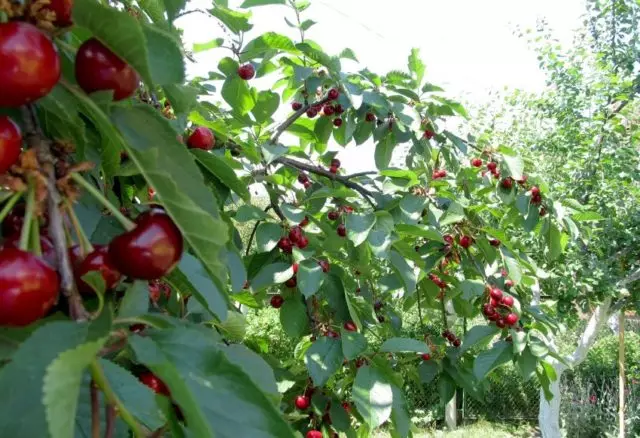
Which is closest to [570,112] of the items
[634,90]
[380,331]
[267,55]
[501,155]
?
[634,90]

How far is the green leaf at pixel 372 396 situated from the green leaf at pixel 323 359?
83 mm

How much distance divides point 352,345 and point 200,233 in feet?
3.88

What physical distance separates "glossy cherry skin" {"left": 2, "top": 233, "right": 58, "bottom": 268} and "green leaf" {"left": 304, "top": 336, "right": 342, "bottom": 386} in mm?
1195

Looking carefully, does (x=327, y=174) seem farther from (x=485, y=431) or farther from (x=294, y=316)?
(x=485, y=431)

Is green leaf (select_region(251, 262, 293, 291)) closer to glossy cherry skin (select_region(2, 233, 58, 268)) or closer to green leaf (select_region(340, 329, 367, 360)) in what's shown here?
green leaf (select_region(340, 329, 367, 360))

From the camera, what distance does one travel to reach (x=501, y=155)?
8.27 feet

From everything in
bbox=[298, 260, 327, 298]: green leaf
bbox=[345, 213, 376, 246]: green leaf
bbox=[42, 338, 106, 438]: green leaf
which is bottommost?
bbox=[298, 260, 327, 298]: green leaf

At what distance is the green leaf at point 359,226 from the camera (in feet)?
5.90

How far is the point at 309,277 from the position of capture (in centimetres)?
167

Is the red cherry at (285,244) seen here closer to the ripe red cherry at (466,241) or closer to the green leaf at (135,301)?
the ripe red cherry at (466,241)

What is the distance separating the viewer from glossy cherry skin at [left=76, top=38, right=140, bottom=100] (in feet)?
1.56

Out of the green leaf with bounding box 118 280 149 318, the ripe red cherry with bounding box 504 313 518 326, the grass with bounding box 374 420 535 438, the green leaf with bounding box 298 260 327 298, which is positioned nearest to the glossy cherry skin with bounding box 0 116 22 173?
the green leaf with bounding box 118 280 149 318

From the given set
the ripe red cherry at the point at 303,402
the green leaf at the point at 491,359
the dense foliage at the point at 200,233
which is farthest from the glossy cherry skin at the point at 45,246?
the green leaf at the point at 491,359

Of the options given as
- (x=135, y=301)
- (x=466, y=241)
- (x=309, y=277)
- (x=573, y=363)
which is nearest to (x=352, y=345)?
(x=309, y=277)
